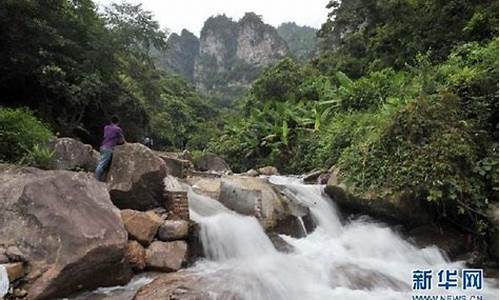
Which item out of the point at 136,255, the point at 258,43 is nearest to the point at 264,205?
the point at 136,255

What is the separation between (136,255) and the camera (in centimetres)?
659

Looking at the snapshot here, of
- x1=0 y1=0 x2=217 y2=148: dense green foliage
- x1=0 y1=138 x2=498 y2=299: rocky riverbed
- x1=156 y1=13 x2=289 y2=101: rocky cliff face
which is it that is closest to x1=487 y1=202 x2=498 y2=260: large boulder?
x1=0 y1=138 x2=498 y2=299: rocky riverbed

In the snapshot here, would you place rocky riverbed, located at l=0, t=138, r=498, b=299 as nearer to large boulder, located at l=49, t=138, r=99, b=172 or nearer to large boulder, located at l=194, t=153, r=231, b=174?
large boulder, located at l=49, t=138, r=99, b=172

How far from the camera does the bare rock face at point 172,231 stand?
711 cm

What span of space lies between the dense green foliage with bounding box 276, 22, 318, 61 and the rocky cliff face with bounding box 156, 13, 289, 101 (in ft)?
19.6

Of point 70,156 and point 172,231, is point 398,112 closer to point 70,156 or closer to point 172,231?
point 172,231

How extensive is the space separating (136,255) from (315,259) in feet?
9.75

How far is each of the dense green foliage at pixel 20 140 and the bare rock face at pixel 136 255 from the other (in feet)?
9.50

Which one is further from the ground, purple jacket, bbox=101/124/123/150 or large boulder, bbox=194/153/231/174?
purple jacket, bbox=101/124/123/150

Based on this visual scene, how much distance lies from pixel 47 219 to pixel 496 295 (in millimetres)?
6420

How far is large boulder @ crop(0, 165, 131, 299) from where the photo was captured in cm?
553

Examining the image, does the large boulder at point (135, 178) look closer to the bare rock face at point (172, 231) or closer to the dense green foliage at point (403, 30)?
the bare rock face at point (172, 231)

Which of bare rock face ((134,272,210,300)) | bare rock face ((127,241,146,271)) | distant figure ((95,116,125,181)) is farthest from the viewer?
distant figure ((95,116,125,181))

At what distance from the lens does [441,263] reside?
7672mm
